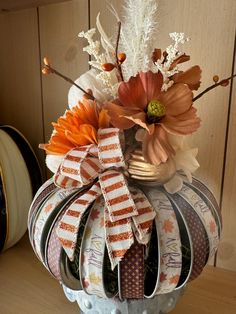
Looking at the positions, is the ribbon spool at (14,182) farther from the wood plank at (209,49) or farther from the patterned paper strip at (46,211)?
the wood plank at (209,49)

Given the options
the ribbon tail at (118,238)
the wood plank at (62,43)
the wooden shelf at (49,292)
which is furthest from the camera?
the wood plank at (62,43)

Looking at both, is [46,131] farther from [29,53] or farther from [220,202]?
[220,202]

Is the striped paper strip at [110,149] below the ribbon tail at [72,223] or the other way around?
the other way around

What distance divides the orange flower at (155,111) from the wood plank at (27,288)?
11.5 inches

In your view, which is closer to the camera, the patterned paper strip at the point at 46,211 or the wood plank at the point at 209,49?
the patterned paper strip at the point at 46,211

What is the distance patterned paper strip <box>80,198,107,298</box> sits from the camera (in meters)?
0.34

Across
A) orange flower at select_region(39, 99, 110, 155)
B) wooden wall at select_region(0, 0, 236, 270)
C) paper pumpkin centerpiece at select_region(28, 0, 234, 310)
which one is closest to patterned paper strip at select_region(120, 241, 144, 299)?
paper pumpkin centerpiece at select_region(28, 0, 234, 310)

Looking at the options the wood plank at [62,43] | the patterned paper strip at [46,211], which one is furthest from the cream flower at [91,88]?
the wood plank at [62,43]

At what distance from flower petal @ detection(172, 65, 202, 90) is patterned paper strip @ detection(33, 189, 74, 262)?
0.58ft

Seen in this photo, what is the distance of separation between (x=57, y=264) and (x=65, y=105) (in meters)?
0.36

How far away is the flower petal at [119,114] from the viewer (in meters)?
0.34

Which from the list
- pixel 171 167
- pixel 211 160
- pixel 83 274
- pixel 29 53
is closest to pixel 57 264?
pixel 83 274

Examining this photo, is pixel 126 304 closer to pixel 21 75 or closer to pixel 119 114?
pixel 119 114

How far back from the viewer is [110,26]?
561 mm
